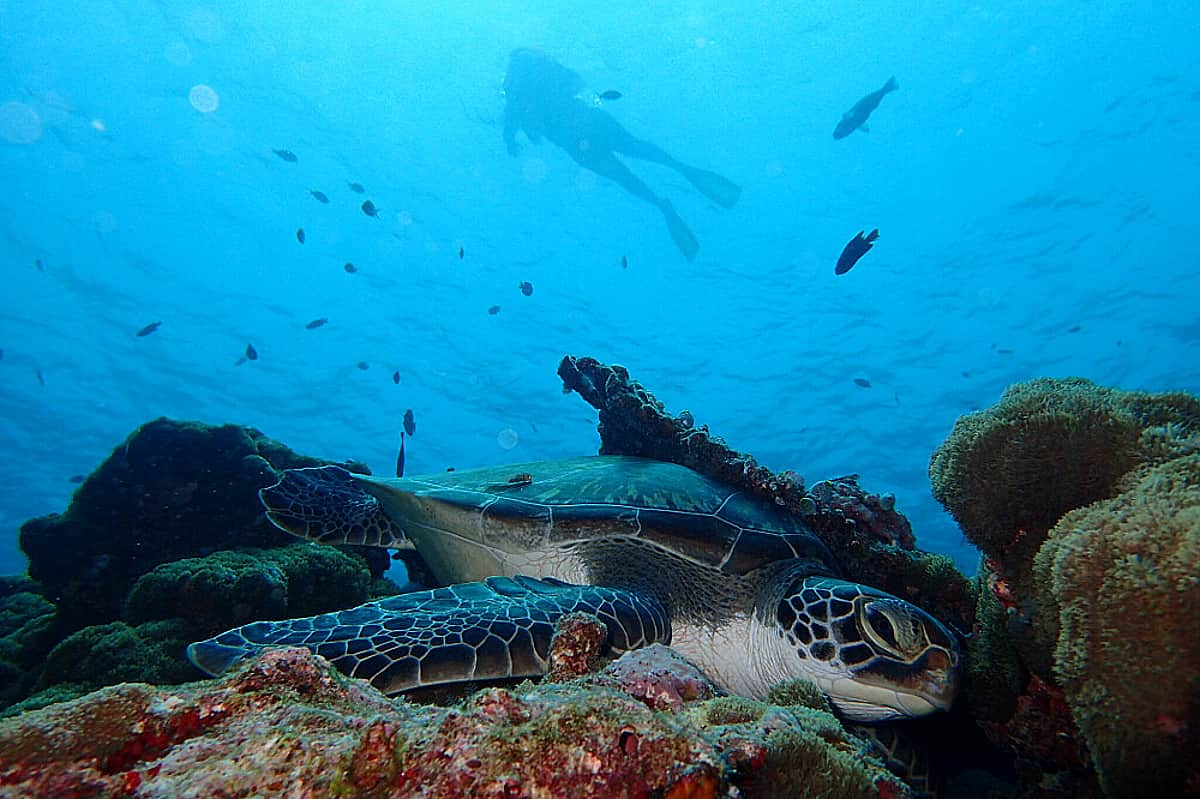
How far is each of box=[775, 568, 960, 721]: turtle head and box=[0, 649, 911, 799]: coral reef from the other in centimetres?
240

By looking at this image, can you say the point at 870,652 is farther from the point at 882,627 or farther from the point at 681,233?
the point at 681,233

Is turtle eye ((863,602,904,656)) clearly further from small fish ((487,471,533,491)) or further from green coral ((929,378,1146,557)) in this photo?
small fish ((487,471,533,491))

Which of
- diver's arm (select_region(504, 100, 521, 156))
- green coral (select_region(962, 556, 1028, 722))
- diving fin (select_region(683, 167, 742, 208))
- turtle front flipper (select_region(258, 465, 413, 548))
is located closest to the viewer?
green coral (select_region(962, 556, 1028, 722))

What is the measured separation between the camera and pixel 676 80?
88.3ft

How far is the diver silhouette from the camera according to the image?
73.8 ft

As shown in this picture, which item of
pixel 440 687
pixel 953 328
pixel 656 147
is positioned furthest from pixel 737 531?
pixel 953 328

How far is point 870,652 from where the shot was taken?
289cm

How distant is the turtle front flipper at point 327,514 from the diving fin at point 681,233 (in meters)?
26.3

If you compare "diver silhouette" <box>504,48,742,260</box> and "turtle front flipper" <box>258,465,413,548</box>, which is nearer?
"turtle front flipper" <box>258,465,413,548</box>

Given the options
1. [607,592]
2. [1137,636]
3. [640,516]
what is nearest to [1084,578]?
[1137,636]

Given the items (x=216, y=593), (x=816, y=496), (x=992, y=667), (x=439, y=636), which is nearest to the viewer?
(x=439, y=636)

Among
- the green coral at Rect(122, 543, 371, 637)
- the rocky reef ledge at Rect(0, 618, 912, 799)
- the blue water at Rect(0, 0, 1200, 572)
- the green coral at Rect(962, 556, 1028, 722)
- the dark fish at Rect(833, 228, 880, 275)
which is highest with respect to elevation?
the blue water at Rect(0, 0, 1200, 572)

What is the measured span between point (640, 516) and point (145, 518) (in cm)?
521

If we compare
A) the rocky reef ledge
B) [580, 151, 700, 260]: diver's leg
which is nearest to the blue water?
[580, 151, 700, 260]: diver's leg
